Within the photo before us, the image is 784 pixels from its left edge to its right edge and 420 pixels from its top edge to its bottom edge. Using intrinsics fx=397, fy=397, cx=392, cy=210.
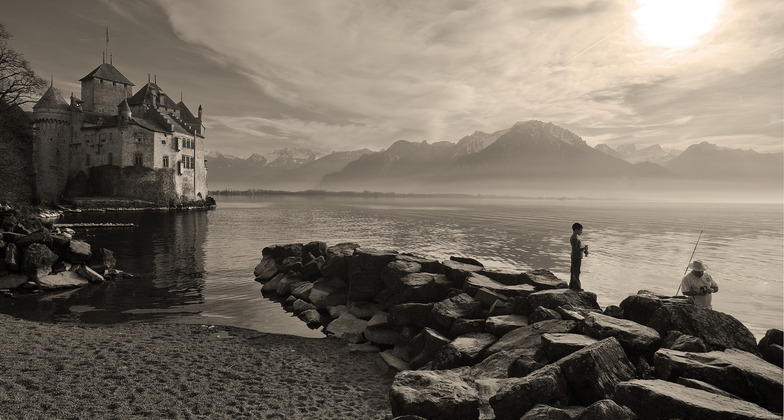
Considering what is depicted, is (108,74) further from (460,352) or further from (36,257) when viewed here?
(460,352)

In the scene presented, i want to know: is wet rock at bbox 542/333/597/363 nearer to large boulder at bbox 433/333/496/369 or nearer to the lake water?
large boulder at bbox 433/333/496/369

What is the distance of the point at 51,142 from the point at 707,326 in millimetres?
132616

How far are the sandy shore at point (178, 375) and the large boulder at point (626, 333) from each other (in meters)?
5.24

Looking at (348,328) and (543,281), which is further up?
(543,281)

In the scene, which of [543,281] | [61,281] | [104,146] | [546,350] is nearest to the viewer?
[546,350]

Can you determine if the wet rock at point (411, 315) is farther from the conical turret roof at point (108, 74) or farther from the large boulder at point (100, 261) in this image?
the conical turret roof at point (108, 74)

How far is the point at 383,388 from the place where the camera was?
35.9 ft

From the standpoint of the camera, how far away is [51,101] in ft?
323

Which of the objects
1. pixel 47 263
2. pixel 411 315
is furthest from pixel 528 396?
pixel 47 263

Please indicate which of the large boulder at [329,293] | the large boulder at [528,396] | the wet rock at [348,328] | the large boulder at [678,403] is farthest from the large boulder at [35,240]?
the large boulder at [678,403]

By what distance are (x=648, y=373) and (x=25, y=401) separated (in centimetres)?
1313

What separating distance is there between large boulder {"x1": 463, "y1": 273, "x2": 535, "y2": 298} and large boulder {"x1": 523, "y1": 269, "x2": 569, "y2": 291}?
553mm

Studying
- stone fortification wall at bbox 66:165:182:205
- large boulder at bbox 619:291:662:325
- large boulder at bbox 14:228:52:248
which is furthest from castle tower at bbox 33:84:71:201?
large boulder at bbox 619:291:662:325

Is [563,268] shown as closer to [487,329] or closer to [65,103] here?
[487,329]
